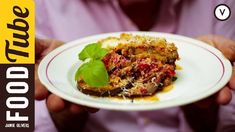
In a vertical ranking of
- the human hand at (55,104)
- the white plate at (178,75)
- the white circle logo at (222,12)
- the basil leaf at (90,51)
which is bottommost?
the human hand at (55,104)

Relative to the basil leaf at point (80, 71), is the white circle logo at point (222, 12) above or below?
above

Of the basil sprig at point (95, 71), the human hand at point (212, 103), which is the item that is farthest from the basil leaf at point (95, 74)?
the human hand at point (212, 103)

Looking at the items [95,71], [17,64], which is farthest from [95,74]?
[17,64]

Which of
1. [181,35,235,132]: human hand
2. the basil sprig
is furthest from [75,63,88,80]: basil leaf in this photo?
[181,35,235,132]: human hand

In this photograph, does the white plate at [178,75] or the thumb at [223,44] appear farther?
the thumb at [223,44]

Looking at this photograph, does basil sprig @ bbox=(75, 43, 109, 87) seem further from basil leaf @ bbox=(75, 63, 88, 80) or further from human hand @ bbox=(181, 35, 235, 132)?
human hand @ bbox=(181, 35, 235, 132)

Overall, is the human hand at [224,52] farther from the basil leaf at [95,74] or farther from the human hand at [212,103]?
the basil leaf at [95,74]
